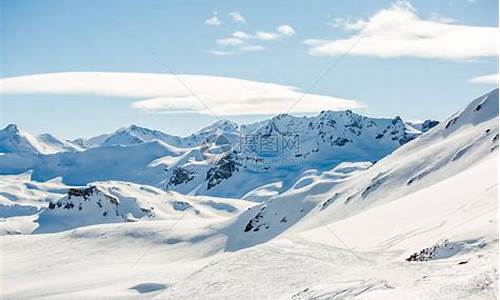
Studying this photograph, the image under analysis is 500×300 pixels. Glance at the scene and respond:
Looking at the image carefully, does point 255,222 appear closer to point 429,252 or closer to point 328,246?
point 328,246

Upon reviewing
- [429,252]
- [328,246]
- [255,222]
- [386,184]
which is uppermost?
[429,252]

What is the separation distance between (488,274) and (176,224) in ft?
298

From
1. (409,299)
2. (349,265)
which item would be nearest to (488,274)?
(409,299)

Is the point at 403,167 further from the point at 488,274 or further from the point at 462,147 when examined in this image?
the point at 488,274

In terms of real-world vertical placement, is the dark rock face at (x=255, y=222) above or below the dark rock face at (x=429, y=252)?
below

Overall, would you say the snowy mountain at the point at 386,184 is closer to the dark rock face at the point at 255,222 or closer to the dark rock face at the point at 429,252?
the dark rock face at the point at 255,222

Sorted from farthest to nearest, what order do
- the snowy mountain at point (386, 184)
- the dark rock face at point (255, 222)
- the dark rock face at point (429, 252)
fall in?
the dark rock face at point (255, 222)
the snowy mountain at point (386, 184)
the dark rock face at point (429, 252)

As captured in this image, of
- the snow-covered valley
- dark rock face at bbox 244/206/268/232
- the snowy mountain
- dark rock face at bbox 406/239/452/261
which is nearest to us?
the snow-covered valley

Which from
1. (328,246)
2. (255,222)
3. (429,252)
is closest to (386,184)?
(255,222)

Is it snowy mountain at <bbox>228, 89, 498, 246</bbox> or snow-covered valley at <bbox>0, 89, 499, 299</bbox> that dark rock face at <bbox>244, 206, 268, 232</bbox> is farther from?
snow-covered valley at <bbox>0, 89, 499, 299</bbox>

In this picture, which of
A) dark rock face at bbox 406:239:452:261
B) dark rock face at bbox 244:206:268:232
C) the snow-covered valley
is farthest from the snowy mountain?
dark rock face at bbox 406:239:452:261

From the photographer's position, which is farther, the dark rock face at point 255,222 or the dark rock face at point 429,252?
the dark rock face at point 255,222

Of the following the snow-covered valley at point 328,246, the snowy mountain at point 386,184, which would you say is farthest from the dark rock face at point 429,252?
the snowy mountain at point 386,184

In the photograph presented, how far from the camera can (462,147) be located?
96.7 m
